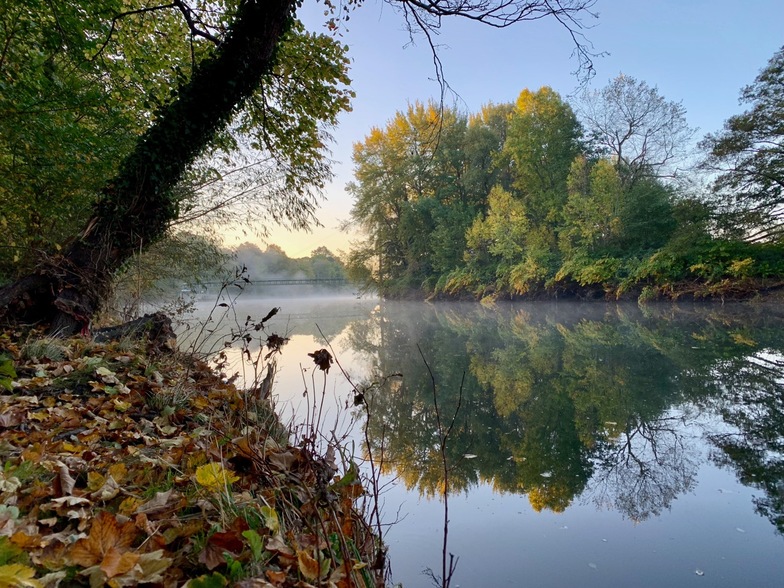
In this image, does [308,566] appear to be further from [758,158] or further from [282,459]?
[758,158]

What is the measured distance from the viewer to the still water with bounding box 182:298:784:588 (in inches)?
75.6

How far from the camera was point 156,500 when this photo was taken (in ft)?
3.97

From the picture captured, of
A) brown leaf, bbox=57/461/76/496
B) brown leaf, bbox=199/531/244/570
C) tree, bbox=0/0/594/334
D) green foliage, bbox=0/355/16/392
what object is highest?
tree, bbox=0/0/594/334

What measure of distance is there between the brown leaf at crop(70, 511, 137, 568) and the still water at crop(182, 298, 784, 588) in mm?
612

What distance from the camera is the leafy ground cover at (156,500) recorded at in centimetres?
89

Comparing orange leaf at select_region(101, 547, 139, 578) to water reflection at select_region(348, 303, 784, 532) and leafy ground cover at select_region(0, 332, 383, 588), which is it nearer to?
leafy ground cover at select_region(0, 332, 383, 588)

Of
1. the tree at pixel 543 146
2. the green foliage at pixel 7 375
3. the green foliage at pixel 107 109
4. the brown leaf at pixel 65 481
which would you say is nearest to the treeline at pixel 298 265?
the tree at pixel 543 146

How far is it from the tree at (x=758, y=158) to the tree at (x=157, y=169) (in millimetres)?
13968

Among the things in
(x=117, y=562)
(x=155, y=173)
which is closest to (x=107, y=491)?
(x=117, y=562)

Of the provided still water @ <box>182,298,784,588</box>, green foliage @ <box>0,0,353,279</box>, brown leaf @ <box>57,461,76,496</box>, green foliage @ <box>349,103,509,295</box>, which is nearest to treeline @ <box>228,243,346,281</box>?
green foliage @ <box>349,103,509,295</box>

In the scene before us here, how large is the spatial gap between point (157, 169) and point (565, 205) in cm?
1900

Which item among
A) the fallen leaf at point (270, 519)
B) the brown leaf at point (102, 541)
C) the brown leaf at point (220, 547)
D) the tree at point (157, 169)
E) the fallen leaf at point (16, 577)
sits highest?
the tree at point (157, 169)

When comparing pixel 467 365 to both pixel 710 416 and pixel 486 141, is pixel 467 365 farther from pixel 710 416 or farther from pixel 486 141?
pixel 486 141

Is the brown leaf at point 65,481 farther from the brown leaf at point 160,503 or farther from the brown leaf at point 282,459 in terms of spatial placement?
the brown leaf at point 282,459
